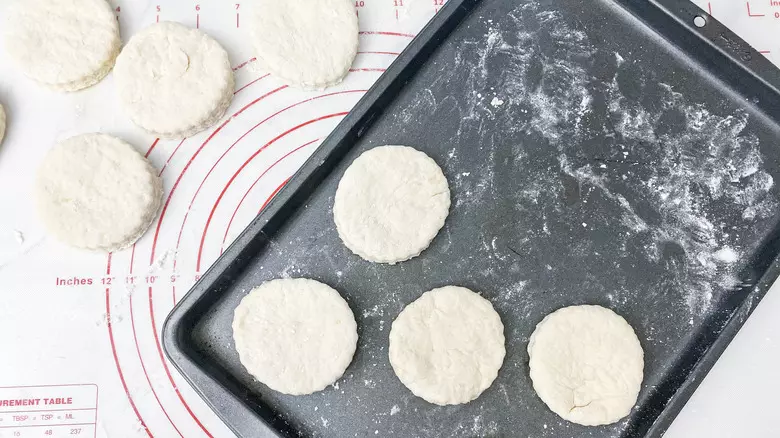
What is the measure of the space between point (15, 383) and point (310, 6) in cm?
131

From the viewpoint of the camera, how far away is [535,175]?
5.60 ft

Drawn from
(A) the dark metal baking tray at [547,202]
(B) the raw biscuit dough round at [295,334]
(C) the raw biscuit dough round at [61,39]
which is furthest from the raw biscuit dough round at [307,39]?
(B) the raw biscuit dough round at [295,334]

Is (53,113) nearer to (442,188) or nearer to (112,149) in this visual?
(112,149)

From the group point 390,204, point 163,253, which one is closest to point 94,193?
point 163,253

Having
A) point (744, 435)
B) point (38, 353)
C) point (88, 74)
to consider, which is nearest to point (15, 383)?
point (38, 353)

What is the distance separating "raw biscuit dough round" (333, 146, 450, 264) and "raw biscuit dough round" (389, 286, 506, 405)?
16 centimetres

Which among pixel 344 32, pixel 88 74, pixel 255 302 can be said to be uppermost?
pixel 344 32

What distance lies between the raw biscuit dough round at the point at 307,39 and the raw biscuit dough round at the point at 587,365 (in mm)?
922

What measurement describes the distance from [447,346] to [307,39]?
3.07ft

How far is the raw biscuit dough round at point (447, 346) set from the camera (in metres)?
1.54

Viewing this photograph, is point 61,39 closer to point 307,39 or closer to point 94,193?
point 94,193

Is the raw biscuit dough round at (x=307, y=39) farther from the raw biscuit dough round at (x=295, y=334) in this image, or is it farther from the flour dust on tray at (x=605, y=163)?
the raw biscuit dough round at (x=295, y=334)

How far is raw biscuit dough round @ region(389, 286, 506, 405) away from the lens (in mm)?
1535

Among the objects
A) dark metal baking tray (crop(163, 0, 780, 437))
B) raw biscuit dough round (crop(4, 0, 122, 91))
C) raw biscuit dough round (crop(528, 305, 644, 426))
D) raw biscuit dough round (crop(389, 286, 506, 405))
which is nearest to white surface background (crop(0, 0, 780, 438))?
raw biscuit dough round (crop(4, 0, 122, 91))
